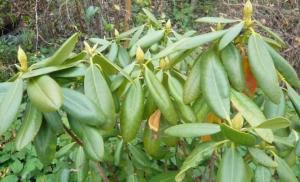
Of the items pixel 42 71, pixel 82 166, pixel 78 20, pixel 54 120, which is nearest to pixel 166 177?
pixel 82 166

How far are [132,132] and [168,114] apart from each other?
0.33 ft

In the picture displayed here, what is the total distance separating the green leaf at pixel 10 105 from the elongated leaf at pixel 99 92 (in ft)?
0.50

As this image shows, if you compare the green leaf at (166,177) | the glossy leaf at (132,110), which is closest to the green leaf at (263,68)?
the glossy leaf at (132,110)

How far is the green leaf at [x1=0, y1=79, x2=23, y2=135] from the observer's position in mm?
872

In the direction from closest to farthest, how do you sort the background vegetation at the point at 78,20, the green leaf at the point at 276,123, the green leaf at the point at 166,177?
the green leaf at the point at 276,123
the green leaf at the point at 166,177
the background vegetation at the point at 78,20

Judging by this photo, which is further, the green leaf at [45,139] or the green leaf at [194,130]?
the green leaf at [45,139]

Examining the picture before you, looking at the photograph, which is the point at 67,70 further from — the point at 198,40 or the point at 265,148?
the point at 265,148

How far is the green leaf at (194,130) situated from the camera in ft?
2.95

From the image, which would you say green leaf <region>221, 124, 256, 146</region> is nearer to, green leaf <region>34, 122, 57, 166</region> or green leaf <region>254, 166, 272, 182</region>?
green leaf <region>254, 166, 272, 182</region>

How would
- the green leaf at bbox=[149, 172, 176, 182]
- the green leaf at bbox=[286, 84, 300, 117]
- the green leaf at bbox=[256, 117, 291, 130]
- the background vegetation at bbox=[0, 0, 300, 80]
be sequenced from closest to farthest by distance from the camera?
the green leaf at bbox=[256, 117, 291, 130] < the green leaf at bbox=[286, 84, 300, 117] < the green leaf at bbox=[149, 172, 176, 182] < the background vegetation at bbox=[0, 0, 300, 80]

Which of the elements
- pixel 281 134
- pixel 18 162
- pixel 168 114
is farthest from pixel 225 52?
pixel 18 162

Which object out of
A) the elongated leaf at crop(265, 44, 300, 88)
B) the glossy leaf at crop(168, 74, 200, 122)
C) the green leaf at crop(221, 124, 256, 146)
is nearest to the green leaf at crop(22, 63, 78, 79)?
the glossy leaf at crop(168, 74, 200, 122)

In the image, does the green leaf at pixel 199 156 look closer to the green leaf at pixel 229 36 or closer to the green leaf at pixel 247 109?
the green leaf at pixel 247 109

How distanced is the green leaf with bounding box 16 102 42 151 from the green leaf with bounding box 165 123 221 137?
285 millimetres
